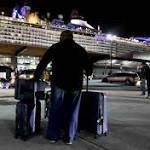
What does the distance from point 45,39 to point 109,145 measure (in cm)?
9935

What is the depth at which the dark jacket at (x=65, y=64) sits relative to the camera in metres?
6.58

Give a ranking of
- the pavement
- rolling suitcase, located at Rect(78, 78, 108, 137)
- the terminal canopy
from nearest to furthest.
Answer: the pavement
rolling suitcase, located at Rect(78, 78, 108, 137)
the terminal canopy

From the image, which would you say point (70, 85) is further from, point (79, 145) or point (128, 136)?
point (128, 136)

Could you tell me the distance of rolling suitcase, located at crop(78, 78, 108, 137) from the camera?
6.97 meters

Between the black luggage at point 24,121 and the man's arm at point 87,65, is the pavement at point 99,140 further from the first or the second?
the man's arm at point 87,65

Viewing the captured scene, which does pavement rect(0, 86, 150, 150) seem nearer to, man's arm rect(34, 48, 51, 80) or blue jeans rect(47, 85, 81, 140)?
blue jeans rect(47, 85, 81, 140)

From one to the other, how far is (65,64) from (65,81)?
0.93 feet

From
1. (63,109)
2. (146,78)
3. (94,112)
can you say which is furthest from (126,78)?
(63,109)

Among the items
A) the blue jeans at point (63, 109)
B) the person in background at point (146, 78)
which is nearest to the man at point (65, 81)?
the blue jeans at point (63, 109)

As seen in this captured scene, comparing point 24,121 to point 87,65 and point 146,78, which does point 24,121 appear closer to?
point 87,65

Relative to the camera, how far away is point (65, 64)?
6.60 m

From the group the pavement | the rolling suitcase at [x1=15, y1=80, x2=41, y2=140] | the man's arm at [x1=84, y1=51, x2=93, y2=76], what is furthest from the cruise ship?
the rolling suitcase at [x1=15, y1=80, x2=41, y2=140]

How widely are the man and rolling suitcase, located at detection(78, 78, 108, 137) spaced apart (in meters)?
0.41

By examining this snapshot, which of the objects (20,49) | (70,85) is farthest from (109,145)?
(20,49)
